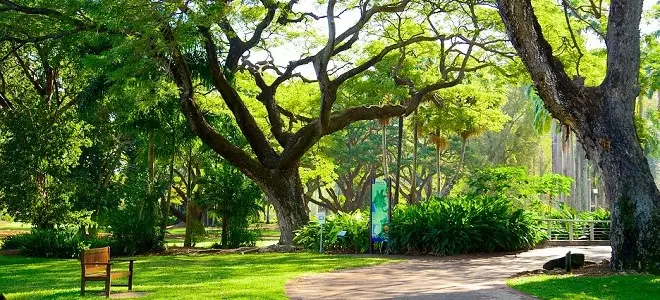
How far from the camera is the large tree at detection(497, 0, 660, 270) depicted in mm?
14875

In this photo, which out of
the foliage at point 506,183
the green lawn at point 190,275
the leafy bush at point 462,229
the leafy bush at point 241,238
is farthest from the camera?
the foliage at point 506,183

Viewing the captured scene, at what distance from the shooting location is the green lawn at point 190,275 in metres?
11.7

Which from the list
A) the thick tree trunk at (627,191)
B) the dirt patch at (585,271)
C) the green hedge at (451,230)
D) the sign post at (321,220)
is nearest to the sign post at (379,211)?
the green hedge at (451,230)

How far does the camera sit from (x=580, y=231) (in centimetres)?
2684

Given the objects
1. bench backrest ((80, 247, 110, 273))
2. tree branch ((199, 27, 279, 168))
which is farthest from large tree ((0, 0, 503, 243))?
bench backrest ((80, 247, 110, 273))

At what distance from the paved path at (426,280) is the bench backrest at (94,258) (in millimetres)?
3035

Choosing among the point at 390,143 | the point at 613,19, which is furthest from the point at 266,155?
the point at 390,143

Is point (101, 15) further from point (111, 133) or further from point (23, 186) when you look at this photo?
point (111, 133)

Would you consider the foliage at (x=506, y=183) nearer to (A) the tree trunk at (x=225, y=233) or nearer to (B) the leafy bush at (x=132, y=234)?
(A) the tree trunk at (x=225, y=233)

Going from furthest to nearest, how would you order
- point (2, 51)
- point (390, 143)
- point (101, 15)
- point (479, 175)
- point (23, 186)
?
point (390, 143) → point (479, 175) → point (2, 51) → point (23, 186) → point (101, 15)

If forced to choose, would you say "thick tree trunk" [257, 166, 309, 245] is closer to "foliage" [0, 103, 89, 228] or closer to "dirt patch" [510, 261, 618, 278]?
"foliage" [0, 103, 89, 228]

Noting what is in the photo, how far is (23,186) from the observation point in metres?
23.5

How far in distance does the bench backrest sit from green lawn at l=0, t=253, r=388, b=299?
0.37 m

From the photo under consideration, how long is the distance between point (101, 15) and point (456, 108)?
16933 millimetres
